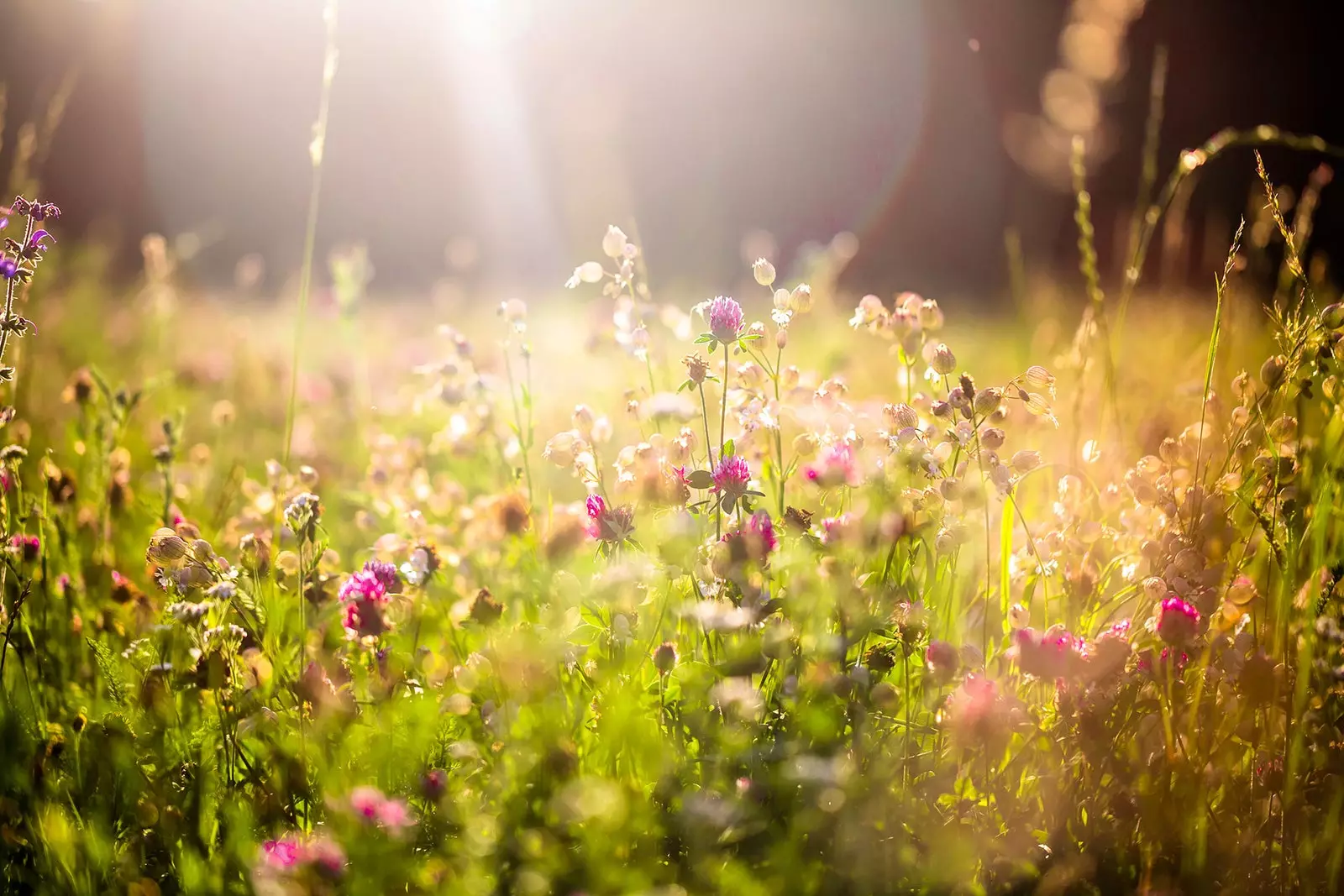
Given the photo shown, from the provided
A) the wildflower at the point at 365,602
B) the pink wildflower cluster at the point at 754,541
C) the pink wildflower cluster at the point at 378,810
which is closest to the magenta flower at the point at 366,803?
the pink wildflower cluster at the point at 378,810

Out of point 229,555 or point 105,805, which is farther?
point 229,555

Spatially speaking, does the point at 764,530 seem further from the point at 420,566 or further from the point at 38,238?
the point at 38,238

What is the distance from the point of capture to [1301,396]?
3.78 feet

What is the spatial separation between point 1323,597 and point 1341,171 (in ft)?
31.3

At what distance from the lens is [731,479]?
1104 millimetres

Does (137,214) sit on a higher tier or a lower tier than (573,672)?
higher

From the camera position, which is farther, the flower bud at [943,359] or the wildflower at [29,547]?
the wildflower at [29,547]

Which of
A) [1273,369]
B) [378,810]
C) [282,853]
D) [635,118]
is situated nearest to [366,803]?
[378,810]

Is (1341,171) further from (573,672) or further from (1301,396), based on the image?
(573,672)

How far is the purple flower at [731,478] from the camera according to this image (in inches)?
43.3

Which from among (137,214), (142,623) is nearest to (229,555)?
(142,623)

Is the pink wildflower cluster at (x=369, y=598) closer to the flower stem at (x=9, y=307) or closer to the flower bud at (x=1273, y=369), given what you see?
the flower stem at (x=9, y=307)

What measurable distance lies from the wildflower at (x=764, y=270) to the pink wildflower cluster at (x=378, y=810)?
2.49ft

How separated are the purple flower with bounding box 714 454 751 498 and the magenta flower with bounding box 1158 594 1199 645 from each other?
0.50 meters
